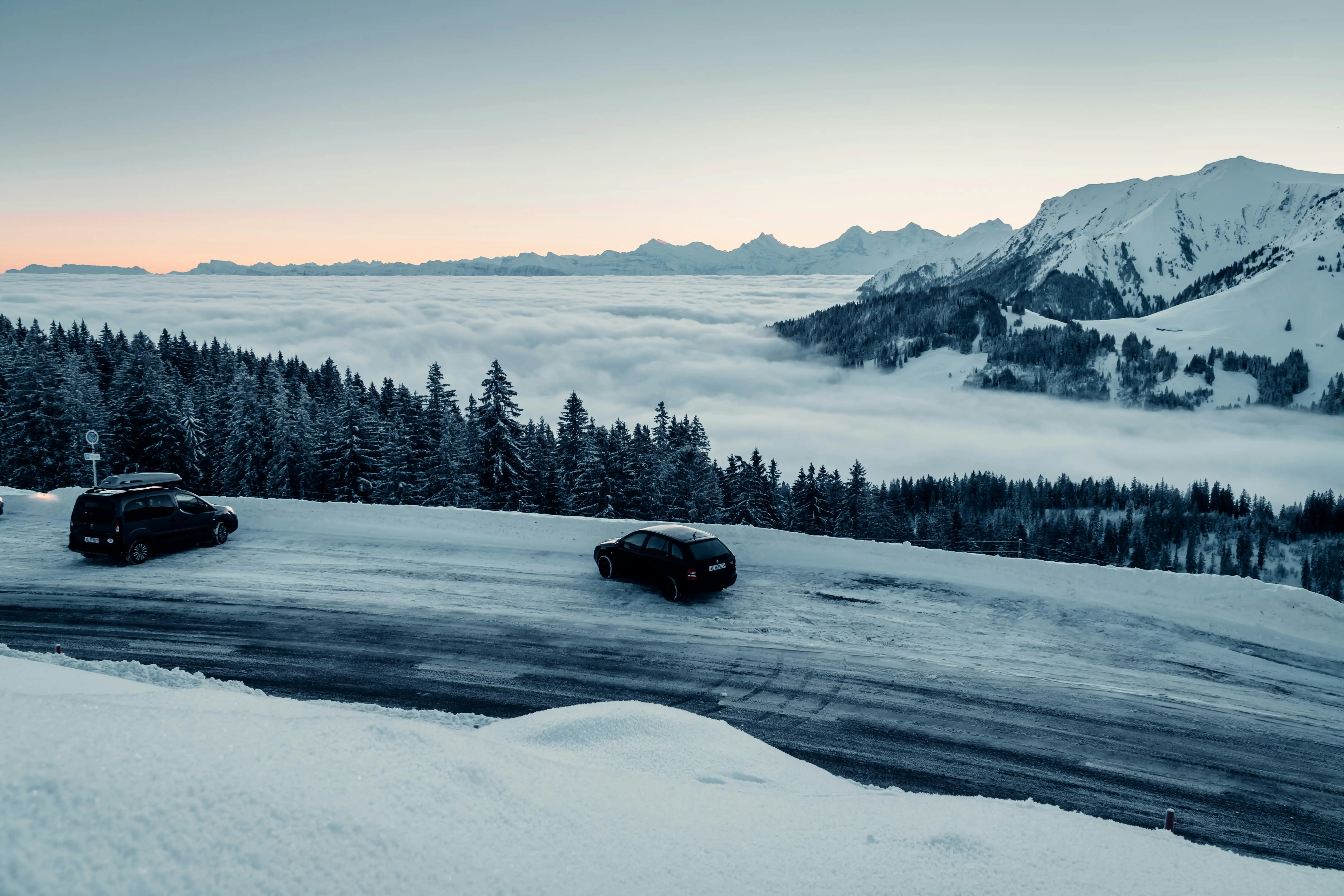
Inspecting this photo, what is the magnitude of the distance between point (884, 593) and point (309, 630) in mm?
12739

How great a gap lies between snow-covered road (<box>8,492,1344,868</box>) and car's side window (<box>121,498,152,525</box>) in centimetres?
122

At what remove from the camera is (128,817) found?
375 centimetres

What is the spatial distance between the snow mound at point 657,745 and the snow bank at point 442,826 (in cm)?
37

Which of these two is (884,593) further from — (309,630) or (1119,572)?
(309,630)

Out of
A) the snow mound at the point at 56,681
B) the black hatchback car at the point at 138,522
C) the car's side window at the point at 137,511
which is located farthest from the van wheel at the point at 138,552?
the snow mound at the point at 56,681

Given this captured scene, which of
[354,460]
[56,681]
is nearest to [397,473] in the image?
[354,460]

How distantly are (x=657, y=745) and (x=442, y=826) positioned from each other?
161 inches

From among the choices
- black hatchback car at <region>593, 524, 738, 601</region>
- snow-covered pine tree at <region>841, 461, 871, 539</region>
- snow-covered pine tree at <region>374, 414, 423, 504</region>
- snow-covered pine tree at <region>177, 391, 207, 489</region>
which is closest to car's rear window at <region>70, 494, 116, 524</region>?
black hatchback car at <region>593, 524, 738, 601</region>

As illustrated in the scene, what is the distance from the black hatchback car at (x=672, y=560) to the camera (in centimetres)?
1619

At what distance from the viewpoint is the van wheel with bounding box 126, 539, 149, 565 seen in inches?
706

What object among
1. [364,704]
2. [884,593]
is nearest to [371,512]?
[364,704]

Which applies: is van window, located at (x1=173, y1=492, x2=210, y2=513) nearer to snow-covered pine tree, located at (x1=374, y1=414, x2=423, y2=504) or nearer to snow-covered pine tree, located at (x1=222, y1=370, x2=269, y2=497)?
snow-covered pine tree, located at (x1=374, y1=414, x2=423, y2=504)

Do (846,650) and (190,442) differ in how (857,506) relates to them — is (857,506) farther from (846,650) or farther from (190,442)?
(846,650)

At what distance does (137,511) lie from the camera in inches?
715
